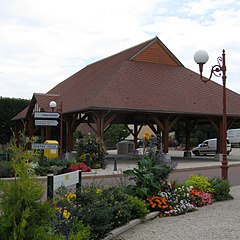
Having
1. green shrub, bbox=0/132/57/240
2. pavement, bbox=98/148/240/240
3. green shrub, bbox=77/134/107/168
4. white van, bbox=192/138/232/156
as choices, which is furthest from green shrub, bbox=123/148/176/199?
white van, bbox=192/138/232/156

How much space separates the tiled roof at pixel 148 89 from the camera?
2297cm

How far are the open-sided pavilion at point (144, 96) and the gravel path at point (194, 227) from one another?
1363 cm

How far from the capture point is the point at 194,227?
694cm

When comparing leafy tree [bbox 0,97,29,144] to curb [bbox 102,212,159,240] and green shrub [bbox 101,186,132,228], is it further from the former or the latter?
green shrub [bbox 101,186,132,228]

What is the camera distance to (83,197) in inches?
251

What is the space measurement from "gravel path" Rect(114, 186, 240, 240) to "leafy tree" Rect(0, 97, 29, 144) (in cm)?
2916

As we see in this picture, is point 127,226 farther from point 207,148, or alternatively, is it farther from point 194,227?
point 207,148

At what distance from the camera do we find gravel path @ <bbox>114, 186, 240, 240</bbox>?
20.7ft

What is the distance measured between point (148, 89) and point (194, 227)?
18.6 m

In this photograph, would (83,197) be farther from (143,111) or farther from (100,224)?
(143,111)

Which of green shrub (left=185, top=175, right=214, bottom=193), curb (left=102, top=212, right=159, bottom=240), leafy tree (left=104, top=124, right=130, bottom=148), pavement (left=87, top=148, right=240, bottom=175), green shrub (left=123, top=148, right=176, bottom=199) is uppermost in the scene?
leafy tree (left=104, top=124, right=130, bottom=148)

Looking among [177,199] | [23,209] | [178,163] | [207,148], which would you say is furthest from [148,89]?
[23,209]

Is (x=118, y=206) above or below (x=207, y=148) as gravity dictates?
below

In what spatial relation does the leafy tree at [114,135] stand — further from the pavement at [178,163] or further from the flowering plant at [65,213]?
the flowering plant at [65,213]
